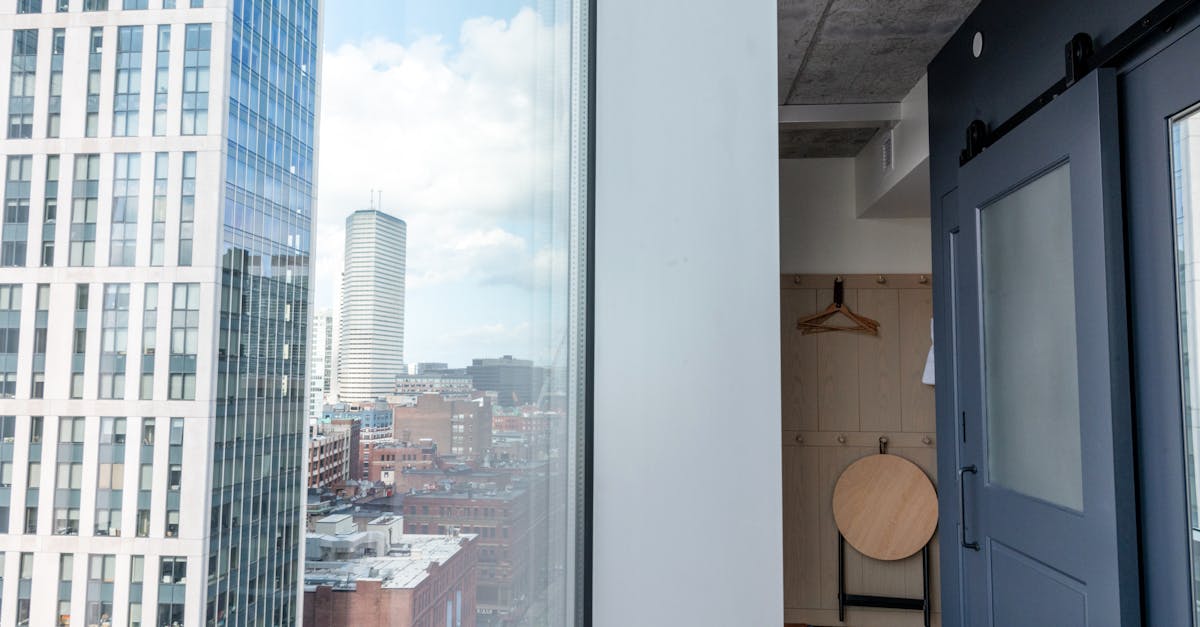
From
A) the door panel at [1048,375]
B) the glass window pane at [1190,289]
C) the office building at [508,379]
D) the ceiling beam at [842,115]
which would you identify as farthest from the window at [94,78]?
the ceiling beam at [842,115]

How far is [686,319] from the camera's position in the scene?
1.00 metres

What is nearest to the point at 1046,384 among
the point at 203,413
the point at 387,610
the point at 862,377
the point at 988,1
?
the point at 988,1

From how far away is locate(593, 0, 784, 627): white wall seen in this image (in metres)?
0.98

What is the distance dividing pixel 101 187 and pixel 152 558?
82 mm

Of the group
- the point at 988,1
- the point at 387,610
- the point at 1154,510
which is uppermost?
the point at 988,1

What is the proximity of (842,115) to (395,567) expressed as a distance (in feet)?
10.4

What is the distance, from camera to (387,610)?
12.4 inches

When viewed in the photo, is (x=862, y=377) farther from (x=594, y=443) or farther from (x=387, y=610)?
(x=387, y=610)

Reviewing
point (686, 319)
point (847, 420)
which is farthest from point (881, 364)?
point (686, 319)

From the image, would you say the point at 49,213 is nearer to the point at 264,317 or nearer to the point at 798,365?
the point at 264,317

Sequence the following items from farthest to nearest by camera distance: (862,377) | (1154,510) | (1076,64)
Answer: (862,377)
(1076,64)
(1154,510)

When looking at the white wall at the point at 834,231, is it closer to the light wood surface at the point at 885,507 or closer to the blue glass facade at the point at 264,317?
the light wood surface at the point at 885,507

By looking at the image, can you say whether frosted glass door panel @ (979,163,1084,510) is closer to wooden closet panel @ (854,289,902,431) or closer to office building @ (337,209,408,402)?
office building @ (337,209,408,402)

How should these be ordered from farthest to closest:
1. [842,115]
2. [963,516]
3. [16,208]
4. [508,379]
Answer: [842,115] < [963,516] < [508,379] < [16,208]
